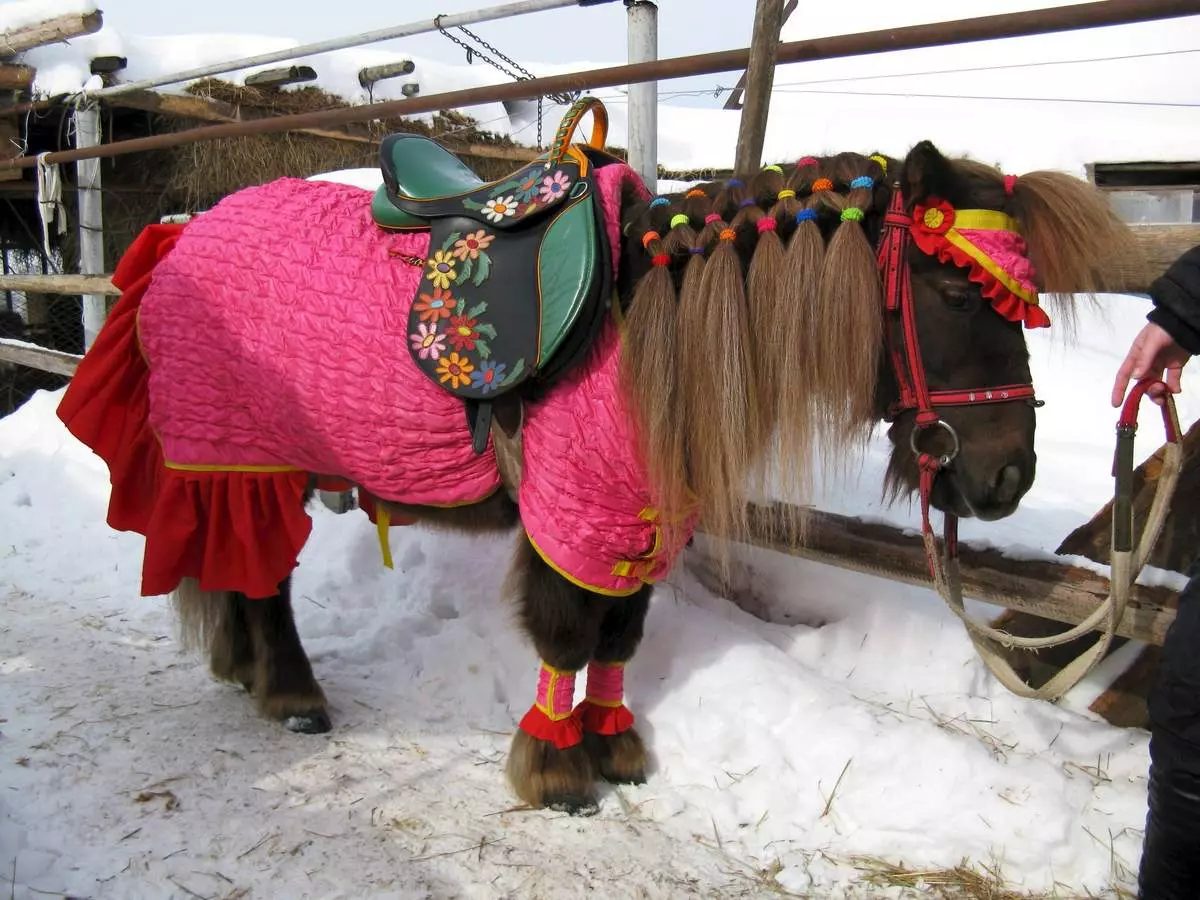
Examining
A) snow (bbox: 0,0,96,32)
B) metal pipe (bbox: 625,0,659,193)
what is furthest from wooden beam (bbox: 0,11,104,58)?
metal pipe (bbox: 625,0,659,193)

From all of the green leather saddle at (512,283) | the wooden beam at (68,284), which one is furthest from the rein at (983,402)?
the wooden beam at (68,284)

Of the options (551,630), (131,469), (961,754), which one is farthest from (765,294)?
(131,469)

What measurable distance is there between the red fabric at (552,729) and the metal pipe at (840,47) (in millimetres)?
1689

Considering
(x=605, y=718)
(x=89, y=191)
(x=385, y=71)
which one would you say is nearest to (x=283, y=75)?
(x=385, y=71)

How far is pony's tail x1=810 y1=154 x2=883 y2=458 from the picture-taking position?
153 centimetres

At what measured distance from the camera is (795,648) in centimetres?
264

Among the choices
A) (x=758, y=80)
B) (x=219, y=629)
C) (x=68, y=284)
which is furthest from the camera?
(x=68, y=284)

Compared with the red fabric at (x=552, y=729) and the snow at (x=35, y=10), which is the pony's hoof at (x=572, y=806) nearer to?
the red fabric at (x=552, y=729)

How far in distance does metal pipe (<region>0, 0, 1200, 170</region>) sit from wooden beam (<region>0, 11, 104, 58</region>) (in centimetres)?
325

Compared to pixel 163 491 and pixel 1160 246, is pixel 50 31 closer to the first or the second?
pixel 163 491

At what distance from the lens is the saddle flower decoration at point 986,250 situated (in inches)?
57.7

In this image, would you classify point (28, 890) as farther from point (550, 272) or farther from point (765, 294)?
point (765, 294)

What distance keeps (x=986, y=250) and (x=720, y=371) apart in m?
0.53

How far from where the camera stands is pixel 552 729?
6.86 feet
